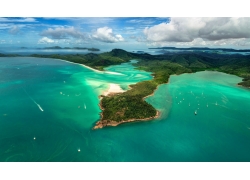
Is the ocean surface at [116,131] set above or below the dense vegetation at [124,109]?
below

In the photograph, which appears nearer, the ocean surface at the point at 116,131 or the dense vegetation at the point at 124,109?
the ocean surface at the point at 116,131

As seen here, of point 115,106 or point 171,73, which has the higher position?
point 115,106

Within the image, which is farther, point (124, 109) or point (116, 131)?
point (124, 109)

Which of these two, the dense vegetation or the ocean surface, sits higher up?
the dense vegetation

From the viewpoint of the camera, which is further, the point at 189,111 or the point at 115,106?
the point at 189,111

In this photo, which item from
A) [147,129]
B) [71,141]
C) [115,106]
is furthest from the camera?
[115,106]

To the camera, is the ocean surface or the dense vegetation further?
the dense vegetation

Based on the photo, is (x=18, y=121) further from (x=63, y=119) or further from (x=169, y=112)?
(x=169, y=112)

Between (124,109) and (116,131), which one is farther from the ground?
(124,109)

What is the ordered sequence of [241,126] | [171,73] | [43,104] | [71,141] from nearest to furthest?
[71,141] < [241,126] < [43,104] < [171,73]

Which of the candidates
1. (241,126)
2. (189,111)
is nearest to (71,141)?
(189,111)
